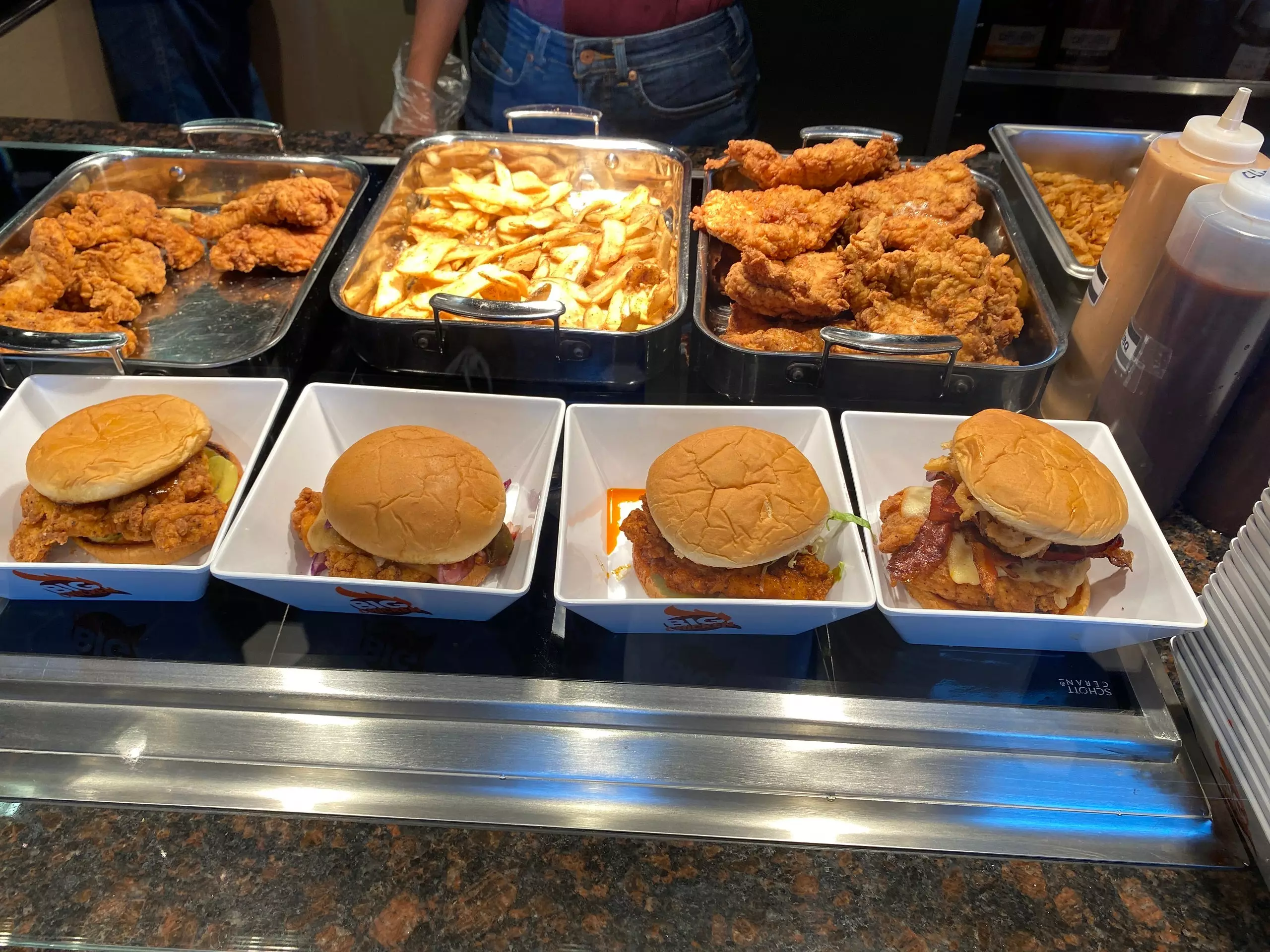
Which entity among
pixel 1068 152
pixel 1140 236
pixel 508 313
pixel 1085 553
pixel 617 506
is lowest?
pixel 617 506

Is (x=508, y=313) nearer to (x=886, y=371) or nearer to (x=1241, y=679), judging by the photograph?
(x=886, y=371)

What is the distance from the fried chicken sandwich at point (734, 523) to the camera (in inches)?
58.8

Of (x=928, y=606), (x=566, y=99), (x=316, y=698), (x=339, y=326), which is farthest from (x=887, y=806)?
(x=566, y=99)

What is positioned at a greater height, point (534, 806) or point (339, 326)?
point (339, 326)

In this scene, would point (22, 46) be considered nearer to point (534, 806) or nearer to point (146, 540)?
point (146, 540)

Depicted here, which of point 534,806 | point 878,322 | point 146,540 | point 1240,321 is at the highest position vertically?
point 1240,321

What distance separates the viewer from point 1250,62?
3.22 m

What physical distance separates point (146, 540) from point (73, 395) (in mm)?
525

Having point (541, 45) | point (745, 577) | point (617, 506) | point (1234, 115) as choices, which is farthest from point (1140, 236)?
point (541, 45)

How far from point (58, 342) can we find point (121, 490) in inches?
23.0

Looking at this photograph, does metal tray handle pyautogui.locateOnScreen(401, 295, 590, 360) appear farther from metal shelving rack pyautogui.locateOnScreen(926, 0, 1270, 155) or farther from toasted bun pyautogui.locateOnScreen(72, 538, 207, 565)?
metal shelving rack pyautogui.locateOnScreen(926, 0, 1270, 155)

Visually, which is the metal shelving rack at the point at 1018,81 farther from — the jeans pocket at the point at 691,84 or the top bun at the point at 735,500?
the top bun at the point at 735,500

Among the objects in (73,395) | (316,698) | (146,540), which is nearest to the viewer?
(316,698)

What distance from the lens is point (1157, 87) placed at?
3.39m
